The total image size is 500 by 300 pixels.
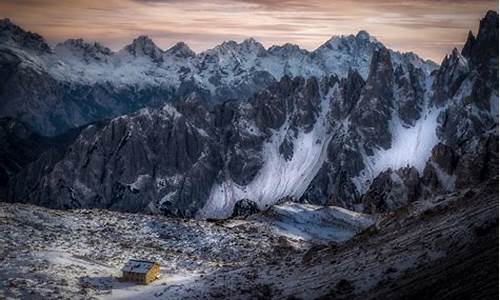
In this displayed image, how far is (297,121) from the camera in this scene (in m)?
170

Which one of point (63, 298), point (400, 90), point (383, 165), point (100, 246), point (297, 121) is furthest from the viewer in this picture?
point (297, 121)

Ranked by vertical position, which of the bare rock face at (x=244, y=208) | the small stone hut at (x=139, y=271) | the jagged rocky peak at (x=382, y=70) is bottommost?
the bare rock face at (x=244, y=208)

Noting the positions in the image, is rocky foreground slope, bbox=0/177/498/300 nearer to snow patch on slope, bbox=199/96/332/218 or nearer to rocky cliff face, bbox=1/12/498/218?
rocky cliff face, bbox=1/12/498/218

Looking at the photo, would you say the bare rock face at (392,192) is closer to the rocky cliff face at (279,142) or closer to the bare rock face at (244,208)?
the bare rock face at (244,208)

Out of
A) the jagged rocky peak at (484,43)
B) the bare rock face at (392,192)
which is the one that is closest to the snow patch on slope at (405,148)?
the jagged rocky peak at (484,43)

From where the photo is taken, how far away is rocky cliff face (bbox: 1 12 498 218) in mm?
144375

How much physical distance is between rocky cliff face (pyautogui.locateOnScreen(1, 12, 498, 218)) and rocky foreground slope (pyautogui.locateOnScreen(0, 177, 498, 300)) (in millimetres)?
96063

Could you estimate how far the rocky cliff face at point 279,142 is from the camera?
144 metres

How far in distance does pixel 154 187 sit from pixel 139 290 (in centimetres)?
13575

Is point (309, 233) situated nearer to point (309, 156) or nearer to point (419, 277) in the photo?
point (419, 277)

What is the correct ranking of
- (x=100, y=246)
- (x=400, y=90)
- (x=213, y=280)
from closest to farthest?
(x=213, y=280), (x=100, y=246), (x=400, y=90)

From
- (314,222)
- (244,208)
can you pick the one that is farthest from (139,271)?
(244,208)

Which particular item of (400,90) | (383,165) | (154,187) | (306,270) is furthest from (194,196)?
(306,270)

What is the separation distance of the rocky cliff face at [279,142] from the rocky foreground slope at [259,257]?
96.1m
